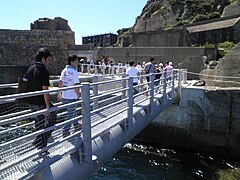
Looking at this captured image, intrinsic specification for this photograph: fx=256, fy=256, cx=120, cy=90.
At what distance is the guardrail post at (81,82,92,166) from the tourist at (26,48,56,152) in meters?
0.45

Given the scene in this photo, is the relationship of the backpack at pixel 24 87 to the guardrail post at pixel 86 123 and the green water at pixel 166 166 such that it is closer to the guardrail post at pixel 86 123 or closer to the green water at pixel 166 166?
the guardrail post at pixel 86 123

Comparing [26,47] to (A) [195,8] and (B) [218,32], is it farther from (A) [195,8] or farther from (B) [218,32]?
(A) [195,8]

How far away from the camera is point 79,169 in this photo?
3740 millimetres

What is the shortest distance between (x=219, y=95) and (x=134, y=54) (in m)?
12.8

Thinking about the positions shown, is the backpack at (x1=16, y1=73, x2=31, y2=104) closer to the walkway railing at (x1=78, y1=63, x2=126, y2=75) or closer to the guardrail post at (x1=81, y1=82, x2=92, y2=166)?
the guardrail post at (x1=81, y1=82, x2=92, y2=166)

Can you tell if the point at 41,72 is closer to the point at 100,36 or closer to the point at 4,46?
the point at 4,46

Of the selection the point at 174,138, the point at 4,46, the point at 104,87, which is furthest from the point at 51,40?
the point at 174,138

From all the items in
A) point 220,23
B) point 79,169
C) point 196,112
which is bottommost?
point 196,112

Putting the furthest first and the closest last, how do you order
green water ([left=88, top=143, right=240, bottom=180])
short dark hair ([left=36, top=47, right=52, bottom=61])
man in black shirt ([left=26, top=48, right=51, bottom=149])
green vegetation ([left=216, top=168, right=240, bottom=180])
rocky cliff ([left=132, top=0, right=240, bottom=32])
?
rocky cliff ([left=132, top=0, right=240, bottom=32]) → green water ([left=88, top=143, right=240, bottom=180]) → green vegetation ([left=216, top=168, right=240, bottom=180]) → short dark hair ([left=36, top=47, right=52, bottom=61]) → man in black shirt ([left=26, top=48, right=51, bottom=149])

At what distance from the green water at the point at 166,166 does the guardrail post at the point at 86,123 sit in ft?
18.9

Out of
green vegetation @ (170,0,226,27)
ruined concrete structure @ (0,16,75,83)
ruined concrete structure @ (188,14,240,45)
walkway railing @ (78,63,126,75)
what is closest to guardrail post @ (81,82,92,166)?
walkway railing @ (78,63,126,75)

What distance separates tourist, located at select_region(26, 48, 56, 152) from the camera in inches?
140

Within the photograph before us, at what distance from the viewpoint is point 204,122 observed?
38.0 feet

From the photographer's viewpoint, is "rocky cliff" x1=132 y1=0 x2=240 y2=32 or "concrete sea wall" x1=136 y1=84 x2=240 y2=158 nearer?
"concrete sea wall" x1=136 y1=84 x2=240 y2=158
